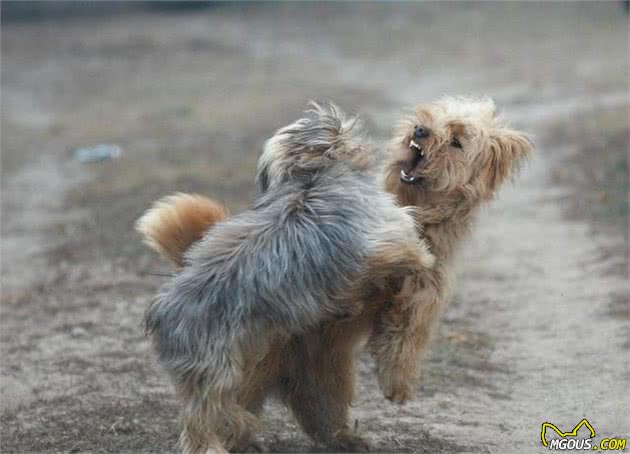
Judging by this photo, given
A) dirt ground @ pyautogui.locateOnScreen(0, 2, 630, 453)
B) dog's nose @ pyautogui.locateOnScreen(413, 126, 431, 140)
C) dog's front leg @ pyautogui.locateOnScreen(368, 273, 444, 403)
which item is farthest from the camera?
dirt ground @ pyautogui.locateOnScreen(0, 2, 630, 453)

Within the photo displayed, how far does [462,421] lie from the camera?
19.8 ft

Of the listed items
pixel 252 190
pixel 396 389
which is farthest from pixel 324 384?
pixel 252 190

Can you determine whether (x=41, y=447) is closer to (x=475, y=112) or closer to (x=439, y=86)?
(x=475, y=112)

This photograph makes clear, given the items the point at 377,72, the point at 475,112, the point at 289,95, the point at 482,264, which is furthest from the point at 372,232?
the point at 377,72

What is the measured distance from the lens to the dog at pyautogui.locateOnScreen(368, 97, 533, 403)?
4.96 metres

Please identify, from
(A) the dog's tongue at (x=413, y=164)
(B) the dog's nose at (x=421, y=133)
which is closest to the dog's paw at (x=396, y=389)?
(A) the dog's tongue at (x=413, y=164)

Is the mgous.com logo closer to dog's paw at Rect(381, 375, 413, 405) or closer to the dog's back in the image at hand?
dog's paw at Rect(381, 375, 413, 405)

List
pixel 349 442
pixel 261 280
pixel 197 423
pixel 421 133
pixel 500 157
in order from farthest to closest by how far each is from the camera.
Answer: pixel 349 442 → pixel 500 157 → pixel 421 133 → pixel 197 423 → pixel 261 280

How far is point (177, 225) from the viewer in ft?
16.6

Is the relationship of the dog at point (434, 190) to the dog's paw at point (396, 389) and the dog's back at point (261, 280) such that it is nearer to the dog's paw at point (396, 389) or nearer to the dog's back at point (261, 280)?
the dog's paw at point (396, 389)

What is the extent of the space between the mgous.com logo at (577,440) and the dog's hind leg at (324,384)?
2.94 feet

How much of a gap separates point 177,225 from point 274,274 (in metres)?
0.85

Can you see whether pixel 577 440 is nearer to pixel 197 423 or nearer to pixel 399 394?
pixel 399 394

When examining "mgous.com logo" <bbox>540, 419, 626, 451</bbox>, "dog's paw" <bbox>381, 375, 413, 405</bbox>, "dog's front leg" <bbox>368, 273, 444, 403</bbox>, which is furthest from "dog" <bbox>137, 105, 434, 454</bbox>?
"mgous.com logo" <bbox>540, 419, 626, 451</bbox>
